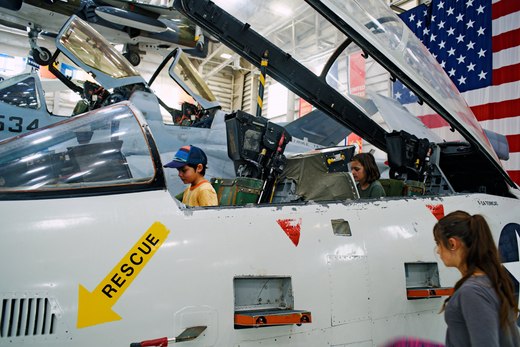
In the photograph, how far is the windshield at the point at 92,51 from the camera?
21.4 ft

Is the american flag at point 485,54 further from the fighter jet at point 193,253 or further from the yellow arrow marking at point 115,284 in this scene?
the yellow arrow marking at point 115,284

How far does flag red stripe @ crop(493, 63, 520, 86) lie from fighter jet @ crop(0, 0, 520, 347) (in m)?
7.29

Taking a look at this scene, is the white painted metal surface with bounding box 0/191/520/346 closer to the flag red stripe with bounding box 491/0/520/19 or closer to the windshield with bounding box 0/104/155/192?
the windshield with bounding box 0/104/155/192

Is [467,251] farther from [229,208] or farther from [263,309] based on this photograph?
[229,208]

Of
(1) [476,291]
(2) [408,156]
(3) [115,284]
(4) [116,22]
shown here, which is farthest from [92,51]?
(1) [476,291]

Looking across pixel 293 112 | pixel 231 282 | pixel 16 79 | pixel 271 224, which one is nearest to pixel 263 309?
pixel 231 282

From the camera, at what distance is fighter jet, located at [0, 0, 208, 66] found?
9312 millimetres

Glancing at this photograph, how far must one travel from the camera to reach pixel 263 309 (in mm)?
1863

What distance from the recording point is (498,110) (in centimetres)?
908

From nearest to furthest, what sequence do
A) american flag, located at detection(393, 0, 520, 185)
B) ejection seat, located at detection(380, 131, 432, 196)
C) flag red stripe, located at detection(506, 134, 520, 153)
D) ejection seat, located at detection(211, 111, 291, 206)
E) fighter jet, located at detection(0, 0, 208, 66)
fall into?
ejection seat, located at detection(211, 111, 291, 206)
ejection seat, located at detection(380, 131, 432, 196)
flag red stripe, located at detection(506, 134, 520, 153)
american flag, located at detection(393, 0, 520, 185)
fighter jet, located at detection(0, 0, 208, 66)

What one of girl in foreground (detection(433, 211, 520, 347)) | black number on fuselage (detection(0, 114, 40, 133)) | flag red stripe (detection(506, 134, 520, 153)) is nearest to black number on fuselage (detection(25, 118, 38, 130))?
black number on fuselage (detection(0, 114, 40, 133))

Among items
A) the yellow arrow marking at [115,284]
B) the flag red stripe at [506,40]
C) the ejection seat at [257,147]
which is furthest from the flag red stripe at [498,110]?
the yellow arrow marking at [115,284]

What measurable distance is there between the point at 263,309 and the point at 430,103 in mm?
2133

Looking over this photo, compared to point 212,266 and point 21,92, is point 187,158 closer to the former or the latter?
point 212,266
